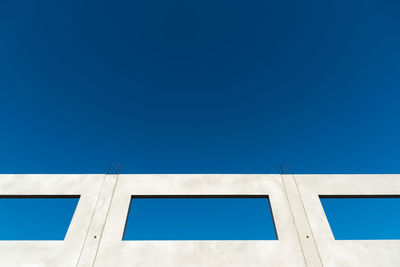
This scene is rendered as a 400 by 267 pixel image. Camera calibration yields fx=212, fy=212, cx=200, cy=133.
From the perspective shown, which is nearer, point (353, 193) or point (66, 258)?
point (66, 258)

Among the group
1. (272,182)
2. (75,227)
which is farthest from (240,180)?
(75,227)

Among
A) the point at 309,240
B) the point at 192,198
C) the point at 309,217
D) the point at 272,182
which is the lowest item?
the point at 309,240

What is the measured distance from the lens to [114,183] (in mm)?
8664

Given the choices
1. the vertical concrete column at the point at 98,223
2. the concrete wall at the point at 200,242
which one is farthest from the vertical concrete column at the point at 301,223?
the vertical concrete column at the point at 98,223

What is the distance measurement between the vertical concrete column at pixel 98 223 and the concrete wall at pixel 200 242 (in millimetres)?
26

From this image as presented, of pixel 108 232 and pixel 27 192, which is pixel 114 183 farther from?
pixel 27 192

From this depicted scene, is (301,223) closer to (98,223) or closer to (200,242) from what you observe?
(200,242)

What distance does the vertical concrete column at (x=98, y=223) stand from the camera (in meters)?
6.87

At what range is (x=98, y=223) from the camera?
7.60 meters

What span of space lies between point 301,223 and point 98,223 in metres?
7.34

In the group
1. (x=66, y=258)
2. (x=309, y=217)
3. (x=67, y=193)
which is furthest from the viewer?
(x=67, y=193)

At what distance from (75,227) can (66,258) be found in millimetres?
974

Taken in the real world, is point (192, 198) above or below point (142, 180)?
Answer: below

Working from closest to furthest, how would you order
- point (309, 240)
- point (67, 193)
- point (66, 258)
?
point (66, 258)
point (309, 240)
point (67, 193)
